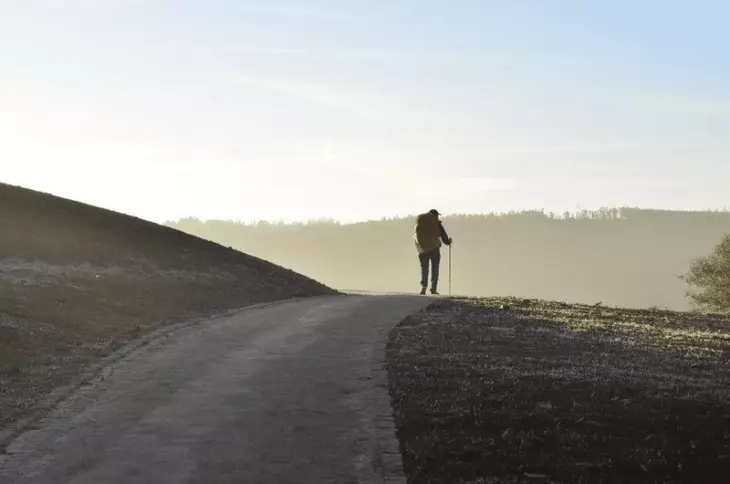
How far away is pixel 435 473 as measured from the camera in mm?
6957

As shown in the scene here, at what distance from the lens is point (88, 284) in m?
20.0

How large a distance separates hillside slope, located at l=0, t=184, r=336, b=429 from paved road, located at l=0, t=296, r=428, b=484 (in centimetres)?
112

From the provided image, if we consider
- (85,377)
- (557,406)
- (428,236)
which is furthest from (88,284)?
(557,406)

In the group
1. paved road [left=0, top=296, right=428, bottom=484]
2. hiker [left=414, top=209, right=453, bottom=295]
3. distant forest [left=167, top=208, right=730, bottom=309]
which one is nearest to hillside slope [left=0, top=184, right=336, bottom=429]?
paved road [left=0, top=296, right=428, bottom=484]

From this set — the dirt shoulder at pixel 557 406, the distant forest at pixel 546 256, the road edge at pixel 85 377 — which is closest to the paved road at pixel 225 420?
the road edge at pixel 85 377

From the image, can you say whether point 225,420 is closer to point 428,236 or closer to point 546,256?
point 428,236

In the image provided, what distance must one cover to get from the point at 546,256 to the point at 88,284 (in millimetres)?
161379

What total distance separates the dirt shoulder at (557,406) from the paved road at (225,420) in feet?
1.62

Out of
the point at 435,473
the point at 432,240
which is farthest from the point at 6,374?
the point at 432,240

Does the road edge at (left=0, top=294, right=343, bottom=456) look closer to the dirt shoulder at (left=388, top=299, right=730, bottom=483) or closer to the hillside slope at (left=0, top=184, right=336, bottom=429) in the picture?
the hillside slope at (left=0, top=184, right=336, bottom=429)

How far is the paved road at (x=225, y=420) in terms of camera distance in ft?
23.4

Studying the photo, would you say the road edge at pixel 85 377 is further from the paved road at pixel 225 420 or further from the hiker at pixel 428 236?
the hiker at pixel 428 236

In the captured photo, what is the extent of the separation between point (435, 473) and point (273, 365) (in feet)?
17.3

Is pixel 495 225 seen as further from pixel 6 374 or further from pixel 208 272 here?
pixel 6 374
